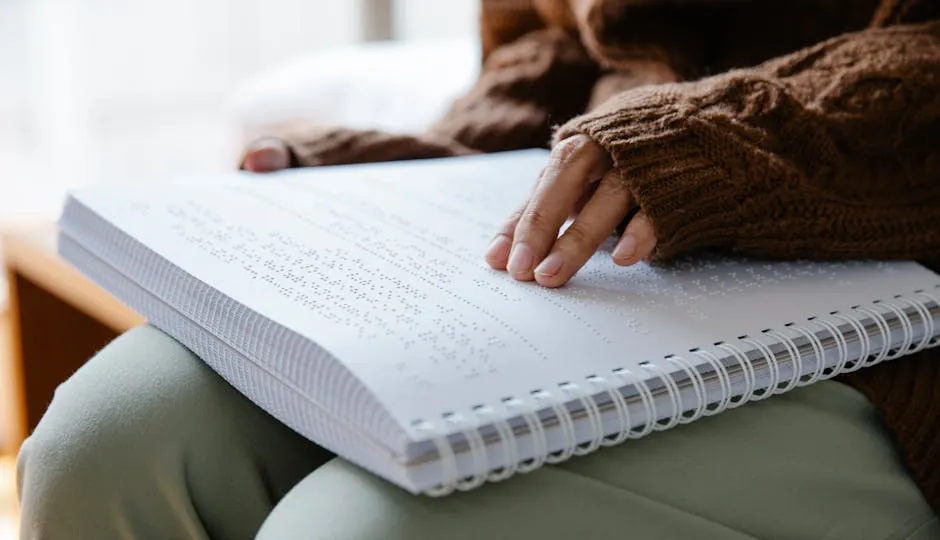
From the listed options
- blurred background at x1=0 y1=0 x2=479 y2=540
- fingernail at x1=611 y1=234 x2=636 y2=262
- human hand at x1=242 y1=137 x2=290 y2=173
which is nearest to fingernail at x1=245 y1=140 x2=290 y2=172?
human hand at x1=242 y1=137 x2=290 y2=173

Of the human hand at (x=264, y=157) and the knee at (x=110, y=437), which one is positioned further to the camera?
the human hand at (x=264, y=157)

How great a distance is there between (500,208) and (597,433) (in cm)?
23

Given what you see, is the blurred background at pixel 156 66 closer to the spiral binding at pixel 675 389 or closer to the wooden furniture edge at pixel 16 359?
the wooden furniture edge at pixel 16 359

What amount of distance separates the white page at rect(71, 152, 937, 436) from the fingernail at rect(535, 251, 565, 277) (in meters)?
0.01

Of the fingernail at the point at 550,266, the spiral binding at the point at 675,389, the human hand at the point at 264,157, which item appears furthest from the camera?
the human hand at the point at 264,157

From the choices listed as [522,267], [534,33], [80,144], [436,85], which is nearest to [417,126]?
[436,85]

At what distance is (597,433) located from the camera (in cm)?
34

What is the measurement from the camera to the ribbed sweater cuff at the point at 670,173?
1.44ft

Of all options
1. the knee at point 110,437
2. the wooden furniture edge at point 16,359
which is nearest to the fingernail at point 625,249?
the knee at point 110,437

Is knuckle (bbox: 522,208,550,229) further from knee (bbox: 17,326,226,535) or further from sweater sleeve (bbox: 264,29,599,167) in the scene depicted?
sweater sleeve (bbox: 264,29,599,167)

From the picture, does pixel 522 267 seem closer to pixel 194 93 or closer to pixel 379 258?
pixel 379 258

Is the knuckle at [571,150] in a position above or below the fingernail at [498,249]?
above

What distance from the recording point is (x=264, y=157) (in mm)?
631

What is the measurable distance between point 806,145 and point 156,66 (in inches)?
60.4
